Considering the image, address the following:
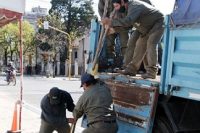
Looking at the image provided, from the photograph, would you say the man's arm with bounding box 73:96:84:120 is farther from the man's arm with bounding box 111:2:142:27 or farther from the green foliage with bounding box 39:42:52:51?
the green foliage with bounding box 39:42:52:51

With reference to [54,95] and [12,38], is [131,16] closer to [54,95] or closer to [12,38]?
[54,95]

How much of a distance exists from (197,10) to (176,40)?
509 mm

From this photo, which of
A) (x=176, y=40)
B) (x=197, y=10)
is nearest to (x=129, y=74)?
(x=176, y=40)

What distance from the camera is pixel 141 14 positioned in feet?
22.2

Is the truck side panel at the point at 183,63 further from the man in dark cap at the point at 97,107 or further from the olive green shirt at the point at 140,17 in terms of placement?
the olive green shirt at the point at 140,17

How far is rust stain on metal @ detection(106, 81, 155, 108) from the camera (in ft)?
19.7

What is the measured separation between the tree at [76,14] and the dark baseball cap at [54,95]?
2219 inches

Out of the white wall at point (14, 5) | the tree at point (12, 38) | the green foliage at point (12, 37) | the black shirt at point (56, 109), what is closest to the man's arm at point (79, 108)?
the black shirt at point (56, 109)

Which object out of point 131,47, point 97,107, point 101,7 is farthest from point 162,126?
point 101,7

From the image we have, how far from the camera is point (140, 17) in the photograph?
6.84 meters

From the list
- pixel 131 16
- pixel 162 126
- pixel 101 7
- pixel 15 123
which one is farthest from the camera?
pixel 15 123

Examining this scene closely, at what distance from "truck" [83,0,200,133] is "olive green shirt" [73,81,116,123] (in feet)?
1.69

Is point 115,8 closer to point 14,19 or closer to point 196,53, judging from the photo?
point 196,53

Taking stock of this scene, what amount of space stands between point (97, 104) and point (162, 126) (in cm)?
89
